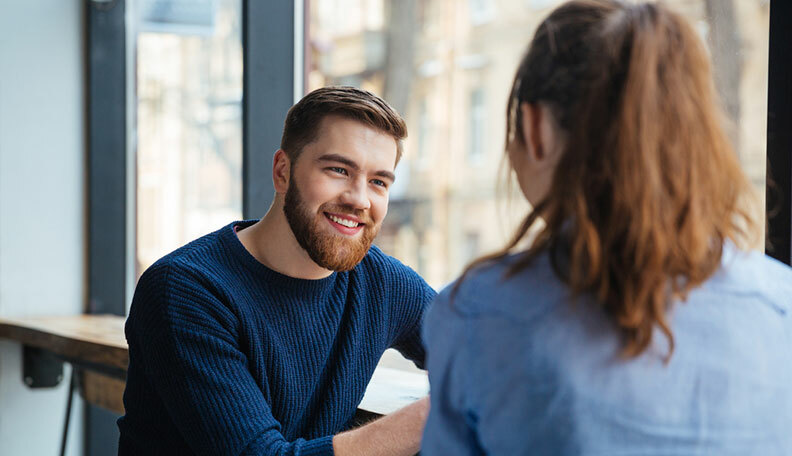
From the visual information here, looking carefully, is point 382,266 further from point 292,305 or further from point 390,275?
point 292,305

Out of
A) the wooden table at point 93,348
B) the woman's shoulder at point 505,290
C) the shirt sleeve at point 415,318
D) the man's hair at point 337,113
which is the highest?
the man's hair at point 337,113

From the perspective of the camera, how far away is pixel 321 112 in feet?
4.85

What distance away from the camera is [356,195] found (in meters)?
1.46

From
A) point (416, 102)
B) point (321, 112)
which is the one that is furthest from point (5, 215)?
point (416, 102)

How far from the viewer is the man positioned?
131cm

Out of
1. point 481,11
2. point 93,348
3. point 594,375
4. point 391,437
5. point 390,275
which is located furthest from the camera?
point 481,11

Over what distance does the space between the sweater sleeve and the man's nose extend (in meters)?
0.28

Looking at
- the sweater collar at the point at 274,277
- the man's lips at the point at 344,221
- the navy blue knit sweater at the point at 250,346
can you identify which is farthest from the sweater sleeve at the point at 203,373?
the man's lips at the point at 344,221

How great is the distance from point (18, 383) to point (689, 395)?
287 cm

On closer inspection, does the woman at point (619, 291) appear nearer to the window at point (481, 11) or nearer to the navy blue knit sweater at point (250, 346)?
the navy blue knit sweater at point (250, 346)

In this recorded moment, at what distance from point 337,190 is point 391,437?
44 cm

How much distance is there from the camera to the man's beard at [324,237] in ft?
4.78

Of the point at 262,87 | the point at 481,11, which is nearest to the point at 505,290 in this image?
the point at 262,87

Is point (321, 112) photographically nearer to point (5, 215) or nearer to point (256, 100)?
point (256, 100)
